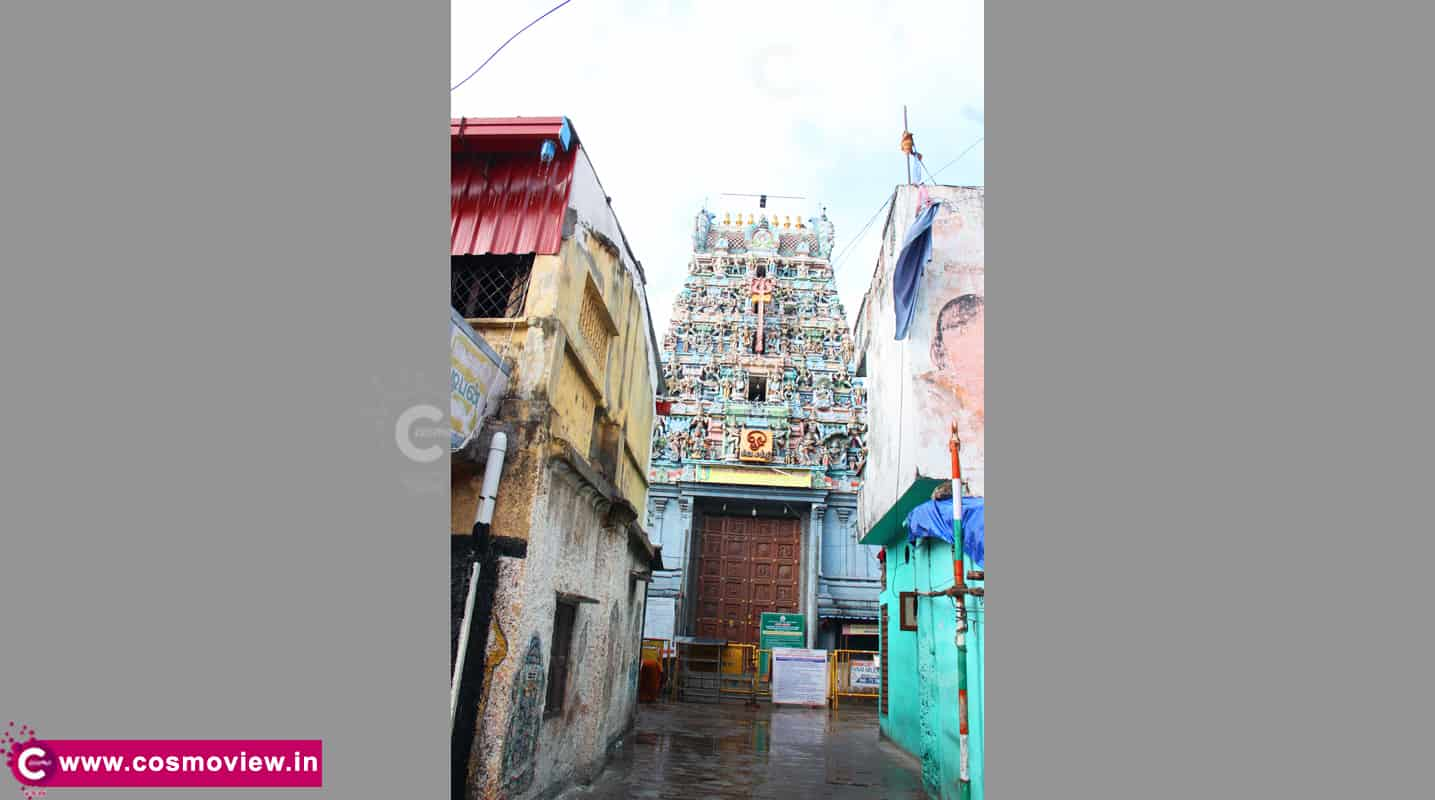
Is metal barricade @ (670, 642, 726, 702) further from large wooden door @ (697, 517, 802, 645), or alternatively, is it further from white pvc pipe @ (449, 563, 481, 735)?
white pvc pipe @ (449, 563, 481, 735)

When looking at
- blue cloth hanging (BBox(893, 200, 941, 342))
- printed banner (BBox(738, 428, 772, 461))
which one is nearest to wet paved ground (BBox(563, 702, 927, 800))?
blue cloth hanging (BBox(893, 200, 941, 342))

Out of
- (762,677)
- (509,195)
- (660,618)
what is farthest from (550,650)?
(660,618)

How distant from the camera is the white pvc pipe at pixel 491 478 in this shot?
5691mm

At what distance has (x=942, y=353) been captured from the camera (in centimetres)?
902

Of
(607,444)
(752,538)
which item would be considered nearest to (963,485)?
(607,444)

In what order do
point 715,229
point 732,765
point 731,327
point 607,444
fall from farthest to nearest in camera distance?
point 715,229 → point 731,327 → point 732,765 → point 607,444

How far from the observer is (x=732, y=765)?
34.1 feet

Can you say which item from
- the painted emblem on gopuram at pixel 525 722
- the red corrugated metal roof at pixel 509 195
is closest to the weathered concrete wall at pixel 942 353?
the red corrugated metal roof at pixel 509 195

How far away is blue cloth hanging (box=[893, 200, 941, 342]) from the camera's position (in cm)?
913

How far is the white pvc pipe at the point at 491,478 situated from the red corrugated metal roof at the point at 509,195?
5.86 ft

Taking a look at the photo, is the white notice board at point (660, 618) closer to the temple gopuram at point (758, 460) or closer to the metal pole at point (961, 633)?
the temple gopuram at point (758, 460)

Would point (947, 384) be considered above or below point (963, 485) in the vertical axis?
above
